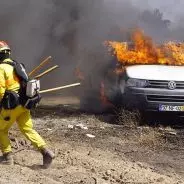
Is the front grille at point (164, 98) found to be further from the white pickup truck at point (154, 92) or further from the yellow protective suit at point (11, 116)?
the yellow protective suit at point (11, 116)

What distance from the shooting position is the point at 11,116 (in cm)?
648

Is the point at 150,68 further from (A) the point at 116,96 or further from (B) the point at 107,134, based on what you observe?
(B) the point at 107,134

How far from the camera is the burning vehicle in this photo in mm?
9305

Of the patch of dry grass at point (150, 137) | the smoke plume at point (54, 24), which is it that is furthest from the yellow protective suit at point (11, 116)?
the smoke plume at point (54, 24)

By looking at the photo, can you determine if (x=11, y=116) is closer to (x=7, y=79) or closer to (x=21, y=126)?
(x=21, y=126)

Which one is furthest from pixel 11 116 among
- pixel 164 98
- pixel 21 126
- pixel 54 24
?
pixel 54 24

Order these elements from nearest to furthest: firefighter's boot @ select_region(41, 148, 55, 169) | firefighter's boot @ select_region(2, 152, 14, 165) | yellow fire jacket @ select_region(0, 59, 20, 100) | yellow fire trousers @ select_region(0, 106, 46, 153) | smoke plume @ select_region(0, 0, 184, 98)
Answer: yellow fire jacket @ select_region(0, 59, 20, 100) → yellow fire trousers @ select_region(0, 106, 46, 153) → firefighter's boot @ select_region(41, 148, 55, 169) → firefighter's boot @ select_region(2, 152, 14, 165) → smoke plume @ select_region(0, 0, 184, 98)

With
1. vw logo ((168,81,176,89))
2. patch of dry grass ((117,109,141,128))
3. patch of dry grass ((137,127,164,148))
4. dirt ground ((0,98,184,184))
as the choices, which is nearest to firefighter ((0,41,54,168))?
dirt ground ((0,98,184,184))

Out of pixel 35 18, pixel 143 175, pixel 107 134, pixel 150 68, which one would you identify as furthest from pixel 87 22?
pixel 143 175

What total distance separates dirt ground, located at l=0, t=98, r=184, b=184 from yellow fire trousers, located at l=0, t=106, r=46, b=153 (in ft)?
1.06

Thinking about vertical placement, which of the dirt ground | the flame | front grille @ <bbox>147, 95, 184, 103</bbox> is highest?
the flame

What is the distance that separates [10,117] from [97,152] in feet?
5.48

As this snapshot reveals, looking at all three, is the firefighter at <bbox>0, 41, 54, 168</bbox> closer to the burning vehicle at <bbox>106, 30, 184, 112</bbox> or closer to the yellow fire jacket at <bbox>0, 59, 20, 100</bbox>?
the yellow fire jacket at <bbox>0, 59, 20, 100</bbox>

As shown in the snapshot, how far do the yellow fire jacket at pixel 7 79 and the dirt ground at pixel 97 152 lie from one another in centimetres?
105
